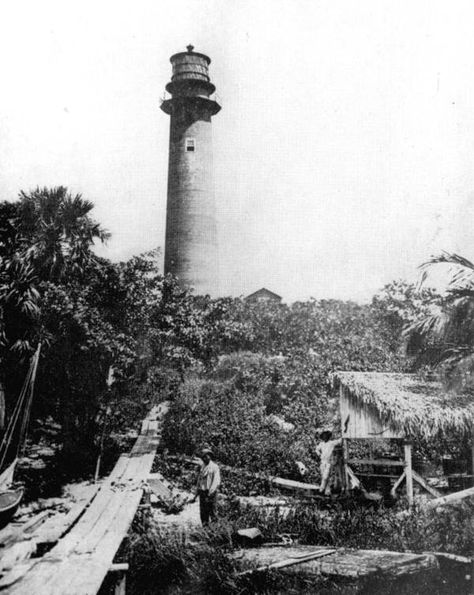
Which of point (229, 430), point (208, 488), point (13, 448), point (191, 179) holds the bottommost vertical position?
point (208, 488)

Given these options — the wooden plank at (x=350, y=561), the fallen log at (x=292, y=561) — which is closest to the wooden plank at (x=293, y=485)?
the wooden plank at (x=350, y=561)

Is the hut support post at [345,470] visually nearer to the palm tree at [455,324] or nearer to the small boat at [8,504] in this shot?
the palm tree at [455,324]

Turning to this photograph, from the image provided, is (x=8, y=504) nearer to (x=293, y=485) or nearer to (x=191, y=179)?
(x=293, y=485)

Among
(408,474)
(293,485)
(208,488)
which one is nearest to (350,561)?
(208,488)

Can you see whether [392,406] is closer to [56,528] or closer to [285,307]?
[56,528]

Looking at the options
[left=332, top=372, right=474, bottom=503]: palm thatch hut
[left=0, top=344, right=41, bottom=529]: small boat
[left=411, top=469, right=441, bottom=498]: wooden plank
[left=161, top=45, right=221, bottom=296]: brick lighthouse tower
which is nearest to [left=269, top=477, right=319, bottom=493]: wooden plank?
[left=332, top=372, right=474, bottom=503]: palm thatch hut

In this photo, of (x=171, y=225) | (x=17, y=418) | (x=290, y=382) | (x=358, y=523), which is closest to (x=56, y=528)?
(x=17, y=418)
